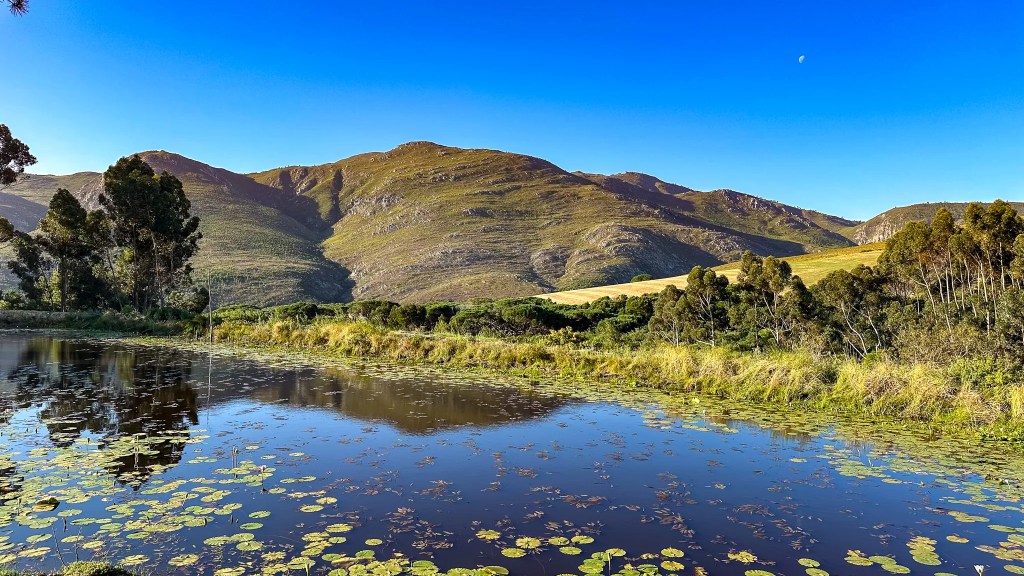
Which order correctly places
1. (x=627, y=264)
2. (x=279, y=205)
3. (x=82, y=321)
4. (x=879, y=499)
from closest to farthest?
(x=879, y=499), (x=82, y=321), (x=627, y=264), (x=279, y=205)

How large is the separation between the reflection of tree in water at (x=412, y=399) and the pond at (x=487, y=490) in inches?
5.7

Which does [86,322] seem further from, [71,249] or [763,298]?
Result: [763,298]

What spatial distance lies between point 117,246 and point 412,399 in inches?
1952

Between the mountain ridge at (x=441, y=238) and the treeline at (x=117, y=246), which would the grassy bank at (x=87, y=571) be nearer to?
the treeline at (x=117, y=246)

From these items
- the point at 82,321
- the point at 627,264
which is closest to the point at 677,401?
the point at 82,321

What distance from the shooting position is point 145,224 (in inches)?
1930

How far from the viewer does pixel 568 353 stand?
22000 millimetres

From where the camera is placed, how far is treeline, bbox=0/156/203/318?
47.2 meters

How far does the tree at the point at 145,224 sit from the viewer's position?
4769 centimetres

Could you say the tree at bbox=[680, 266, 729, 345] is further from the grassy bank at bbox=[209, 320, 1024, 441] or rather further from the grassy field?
the grassy field

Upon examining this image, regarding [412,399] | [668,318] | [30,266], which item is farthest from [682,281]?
[30,266]

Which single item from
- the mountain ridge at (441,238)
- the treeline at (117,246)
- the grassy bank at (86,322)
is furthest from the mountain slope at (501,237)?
the grassy bank at (86,322)

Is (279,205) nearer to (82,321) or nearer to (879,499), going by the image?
(82,321)

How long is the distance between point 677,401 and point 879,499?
25.3 feet
